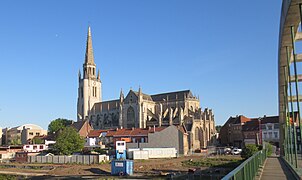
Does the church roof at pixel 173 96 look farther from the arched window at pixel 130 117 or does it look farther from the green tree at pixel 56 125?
the green tree at pixel 56 125

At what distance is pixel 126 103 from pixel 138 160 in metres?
61.8

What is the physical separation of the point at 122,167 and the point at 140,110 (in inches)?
2832

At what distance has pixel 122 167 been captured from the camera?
3666 cm

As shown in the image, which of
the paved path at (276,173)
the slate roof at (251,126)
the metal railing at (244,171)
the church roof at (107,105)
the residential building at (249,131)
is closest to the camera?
the metal railing at (244,171)

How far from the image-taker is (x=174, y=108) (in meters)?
110

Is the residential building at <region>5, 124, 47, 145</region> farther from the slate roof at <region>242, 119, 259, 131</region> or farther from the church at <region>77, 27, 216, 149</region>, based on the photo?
the slate roof at <region>242, 119, 259, 131</region>

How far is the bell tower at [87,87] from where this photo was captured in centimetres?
13288

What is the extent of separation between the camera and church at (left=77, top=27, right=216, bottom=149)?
95269mm

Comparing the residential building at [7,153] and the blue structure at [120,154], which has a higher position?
the blue structure at [120,154]

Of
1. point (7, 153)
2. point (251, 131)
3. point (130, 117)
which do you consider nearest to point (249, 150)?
point (251, 131)

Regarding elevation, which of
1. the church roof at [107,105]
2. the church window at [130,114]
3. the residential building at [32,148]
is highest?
the church roof at [107,105]

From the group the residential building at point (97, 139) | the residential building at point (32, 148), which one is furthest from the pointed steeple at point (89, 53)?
the residential building at point (32, 148)

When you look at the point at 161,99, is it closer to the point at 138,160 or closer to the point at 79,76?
the point at 79,76

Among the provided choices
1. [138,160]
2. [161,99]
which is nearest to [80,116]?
[161,99]
